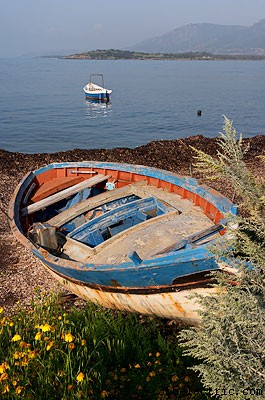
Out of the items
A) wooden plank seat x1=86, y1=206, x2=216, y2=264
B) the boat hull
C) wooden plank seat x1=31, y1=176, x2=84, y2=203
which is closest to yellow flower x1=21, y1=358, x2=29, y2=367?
the boat hull

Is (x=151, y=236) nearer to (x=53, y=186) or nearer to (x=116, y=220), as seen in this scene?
(x=116, y=220)

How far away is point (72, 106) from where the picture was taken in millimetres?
49594

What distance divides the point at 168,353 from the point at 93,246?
327 cm

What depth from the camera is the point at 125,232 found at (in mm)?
7996

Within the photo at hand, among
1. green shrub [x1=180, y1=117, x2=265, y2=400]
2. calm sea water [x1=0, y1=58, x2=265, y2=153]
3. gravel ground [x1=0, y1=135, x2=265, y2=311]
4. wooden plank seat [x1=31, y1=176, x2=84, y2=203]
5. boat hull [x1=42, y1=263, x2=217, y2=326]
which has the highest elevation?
green shrub [x1=180, y1=117, x2=265, y2=400]

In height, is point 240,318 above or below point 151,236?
above

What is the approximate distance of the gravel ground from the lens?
8469mm

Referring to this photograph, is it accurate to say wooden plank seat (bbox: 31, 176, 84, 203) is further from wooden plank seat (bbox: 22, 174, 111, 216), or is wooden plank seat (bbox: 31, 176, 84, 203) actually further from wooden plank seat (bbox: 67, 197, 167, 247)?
wooden plank seat (bbox: 67, 197, 167, 247)

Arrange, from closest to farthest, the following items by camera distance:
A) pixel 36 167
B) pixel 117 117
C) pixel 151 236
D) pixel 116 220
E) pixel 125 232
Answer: pixel 151 236 → pixel 125 232 → pixel 116 220 → pixel 36 167 → pixel 117 117

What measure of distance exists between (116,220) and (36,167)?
32.8ft

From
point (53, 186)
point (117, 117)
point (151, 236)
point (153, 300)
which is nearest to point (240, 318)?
point (153, 300)

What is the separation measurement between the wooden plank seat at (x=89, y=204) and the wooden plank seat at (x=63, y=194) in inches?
26.5

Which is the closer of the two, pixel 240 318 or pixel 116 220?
pixel 240 318

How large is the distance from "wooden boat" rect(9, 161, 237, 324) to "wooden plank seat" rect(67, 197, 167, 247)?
0.02m
